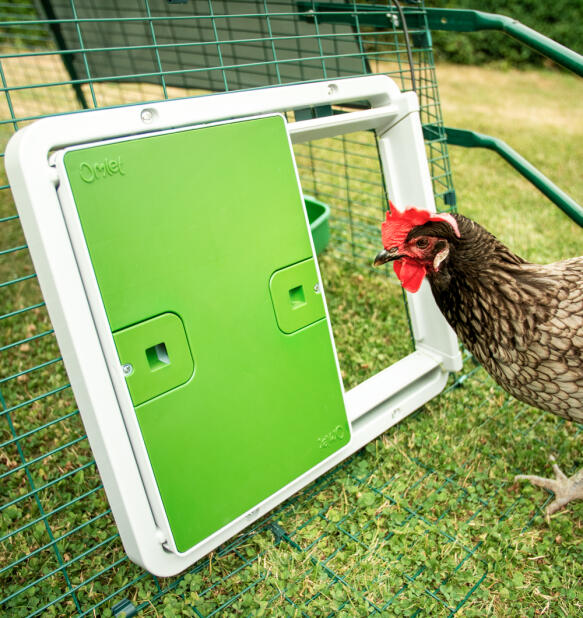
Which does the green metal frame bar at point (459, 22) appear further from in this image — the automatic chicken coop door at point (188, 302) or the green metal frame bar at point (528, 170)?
the automatic chicken coop door at point (188, 302)

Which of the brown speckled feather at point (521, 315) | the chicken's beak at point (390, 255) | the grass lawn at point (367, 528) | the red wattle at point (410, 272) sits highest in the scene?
the chicken's beak at point (390, 255)

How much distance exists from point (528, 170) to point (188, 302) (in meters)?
1.42

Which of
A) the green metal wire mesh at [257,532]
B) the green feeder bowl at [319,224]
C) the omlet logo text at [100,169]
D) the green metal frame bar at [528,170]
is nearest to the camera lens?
the omlet logo text at [100,169]

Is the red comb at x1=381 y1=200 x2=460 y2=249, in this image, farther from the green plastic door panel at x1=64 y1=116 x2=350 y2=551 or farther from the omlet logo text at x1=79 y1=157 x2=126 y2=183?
the omlet logo text at x1=79 y1=157 x2=126 y2=183

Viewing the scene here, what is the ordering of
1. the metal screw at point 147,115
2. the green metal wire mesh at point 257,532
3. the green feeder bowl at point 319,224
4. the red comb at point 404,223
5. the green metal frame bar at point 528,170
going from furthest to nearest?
the green feeder bowl at point 319,224, the green metal frame bar at point 528,170, the red comb at point 404,223, the green metal wire mesh at point 257,532, the metal screw at point 147,115

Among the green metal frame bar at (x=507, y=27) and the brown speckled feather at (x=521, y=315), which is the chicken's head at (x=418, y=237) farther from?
the green metal frame bar at (x=507, y=27)

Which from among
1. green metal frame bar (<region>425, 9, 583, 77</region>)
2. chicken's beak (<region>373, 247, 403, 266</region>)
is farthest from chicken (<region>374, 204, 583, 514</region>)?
green metal frame bar (<region>425, 9, 583, 77</region>)

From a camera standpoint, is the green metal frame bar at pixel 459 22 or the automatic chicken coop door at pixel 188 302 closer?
the automatic chicken coop door at pixel 188 302

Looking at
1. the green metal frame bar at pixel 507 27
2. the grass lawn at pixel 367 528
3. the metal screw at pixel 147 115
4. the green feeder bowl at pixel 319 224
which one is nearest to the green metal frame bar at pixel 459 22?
the green metal frame bar at pixel 507 27

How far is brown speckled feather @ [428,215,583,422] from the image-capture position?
4.52ft

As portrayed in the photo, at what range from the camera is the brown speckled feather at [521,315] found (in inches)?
54.3

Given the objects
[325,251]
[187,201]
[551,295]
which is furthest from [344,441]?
[325,251]

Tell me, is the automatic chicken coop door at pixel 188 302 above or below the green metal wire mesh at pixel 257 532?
above

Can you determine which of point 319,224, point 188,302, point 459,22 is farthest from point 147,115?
point 319,224
